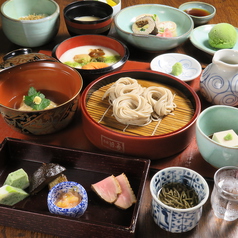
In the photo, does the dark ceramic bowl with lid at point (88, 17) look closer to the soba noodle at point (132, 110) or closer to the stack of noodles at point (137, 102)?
the stack of noodles at point (137, 102)

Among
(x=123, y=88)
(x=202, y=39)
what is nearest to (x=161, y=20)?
(x=202, y=39)

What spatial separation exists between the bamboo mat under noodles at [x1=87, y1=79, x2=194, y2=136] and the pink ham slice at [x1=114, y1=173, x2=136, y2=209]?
0.69 ft

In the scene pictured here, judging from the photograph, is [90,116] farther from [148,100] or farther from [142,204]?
[142,204]

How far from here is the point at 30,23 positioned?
200 cm

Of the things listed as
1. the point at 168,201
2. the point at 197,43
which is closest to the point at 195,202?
the point at 168,201

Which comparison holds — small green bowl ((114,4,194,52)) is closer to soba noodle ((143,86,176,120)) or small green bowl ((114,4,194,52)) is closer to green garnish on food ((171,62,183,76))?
green garnish on food ((171,62,183,76))

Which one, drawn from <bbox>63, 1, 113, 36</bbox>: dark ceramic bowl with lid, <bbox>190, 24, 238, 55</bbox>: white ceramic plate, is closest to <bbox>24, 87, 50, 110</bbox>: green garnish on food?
<bbox>63, 1, 113, 36</bbox>: dark ceramic bowl with lid

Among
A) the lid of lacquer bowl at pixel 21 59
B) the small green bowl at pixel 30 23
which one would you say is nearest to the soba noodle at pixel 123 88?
the lid of lacquer bowl at pixel 21 59

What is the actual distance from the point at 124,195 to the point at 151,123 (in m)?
0.36

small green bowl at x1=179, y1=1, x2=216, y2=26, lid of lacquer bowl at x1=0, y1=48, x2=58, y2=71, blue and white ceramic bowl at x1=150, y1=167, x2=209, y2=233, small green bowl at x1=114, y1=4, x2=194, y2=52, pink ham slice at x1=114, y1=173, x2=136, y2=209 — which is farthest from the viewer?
small green bowl at x1=179, y1=1, x2=216, y2=26

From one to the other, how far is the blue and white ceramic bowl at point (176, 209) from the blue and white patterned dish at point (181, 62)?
2.51 feet

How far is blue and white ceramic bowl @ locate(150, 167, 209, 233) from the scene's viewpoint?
1108 millimetres

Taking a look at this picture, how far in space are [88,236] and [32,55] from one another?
41.1 inches

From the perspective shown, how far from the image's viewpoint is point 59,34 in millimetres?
2350
